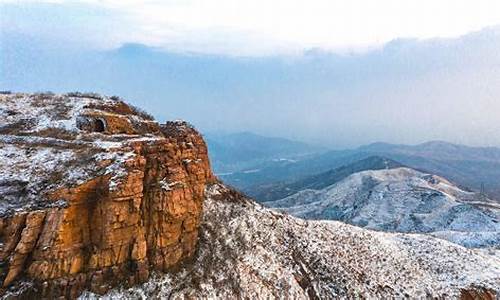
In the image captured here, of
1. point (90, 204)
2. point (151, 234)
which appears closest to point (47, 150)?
point (90, 204)

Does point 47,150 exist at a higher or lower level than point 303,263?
higher

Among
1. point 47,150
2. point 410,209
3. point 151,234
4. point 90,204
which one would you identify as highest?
point 47,150

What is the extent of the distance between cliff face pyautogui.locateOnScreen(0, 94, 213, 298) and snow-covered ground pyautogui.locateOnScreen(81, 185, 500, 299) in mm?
2327

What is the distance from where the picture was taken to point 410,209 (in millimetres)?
113938

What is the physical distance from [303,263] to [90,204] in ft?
69.8

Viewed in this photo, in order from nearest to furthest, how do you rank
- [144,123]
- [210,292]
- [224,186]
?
[210,292], [144,123], [224,186]

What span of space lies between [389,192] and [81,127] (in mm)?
114397

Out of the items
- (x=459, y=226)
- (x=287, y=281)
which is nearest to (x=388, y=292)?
(x=287, y=281)

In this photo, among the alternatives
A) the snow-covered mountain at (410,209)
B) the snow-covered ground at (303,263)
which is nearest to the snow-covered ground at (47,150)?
the snow-covered ground at (303,263)

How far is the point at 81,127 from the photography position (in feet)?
113

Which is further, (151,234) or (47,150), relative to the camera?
(151,234)

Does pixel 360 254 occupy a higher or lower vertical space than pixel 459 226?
higher

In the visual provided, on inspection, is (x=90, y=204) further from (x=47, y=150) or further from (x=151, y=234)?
(x=47, y=150)

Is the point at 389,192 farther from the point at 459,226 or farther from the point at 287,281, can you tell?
the point at 287,281
